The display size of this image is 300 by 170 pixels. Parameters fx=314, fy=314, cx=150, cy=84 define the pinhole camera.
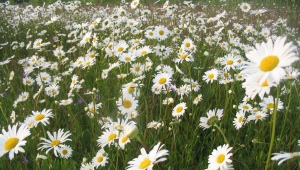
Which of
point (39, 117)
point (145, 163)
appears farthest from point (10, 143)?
point (145, 163)

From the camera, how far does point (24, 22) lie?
229 inches

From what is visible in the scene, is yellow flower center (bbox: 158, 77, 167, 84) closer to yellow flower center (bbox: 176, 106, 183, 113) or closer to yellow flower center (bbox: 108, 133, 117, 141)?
yellow flower center (bbox: 176, 106, 183, 113)

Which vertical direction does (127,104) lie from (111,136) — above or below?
above

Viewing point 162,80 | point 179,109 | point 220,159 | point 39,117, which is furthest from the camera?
point 162,80

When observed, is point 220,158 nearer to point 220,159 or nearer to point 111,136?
point 220,159

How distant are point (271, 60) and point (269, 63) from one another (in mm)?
21

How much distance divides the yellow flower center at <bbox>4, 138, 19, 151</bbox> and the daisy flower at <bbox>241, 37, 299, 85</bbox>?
109cm

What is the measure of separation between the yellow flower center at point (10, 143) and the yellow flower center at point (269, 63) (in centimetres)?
114

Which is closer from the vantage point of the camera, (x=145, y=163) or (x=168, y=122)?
(x=145, y=163)

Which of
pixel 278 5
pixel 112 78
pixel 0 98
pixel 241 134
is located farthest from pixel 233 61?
pixel 278 5

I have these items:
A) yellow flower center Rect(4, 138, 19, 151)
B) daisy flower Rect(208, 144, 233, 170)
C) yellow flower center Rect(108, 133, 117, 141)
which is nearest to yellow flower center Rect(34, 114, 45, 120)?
yellow flower center Rect(4, 138, 19, 151)

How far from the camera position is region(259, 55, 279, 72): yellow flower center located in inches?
37.7

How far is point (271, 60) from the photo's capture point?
975 mm

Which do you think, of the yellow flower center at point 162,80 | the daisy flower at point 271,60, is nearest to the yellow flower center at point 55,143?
the yellow flower center at point 162,80
